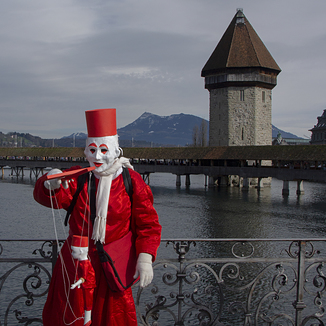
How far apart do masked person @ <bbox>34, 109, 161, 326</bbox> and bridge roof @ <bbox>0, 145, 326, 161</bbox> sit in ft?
91.5

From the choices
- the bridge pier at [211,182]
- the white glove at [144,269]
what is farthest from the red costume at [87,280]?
the bridge pier at [211,182]

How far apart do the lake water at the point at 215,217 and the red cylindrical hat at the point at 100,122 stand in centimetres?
1070

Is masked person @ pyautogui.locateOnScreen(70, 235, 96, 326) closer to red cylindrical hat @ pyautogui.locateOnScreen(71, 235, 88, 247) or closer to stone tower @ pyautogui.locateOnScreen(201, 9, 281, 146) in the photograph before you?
red cylindrical hat @ pyautogui.locateOnScreen(71, 235, 88, 247)

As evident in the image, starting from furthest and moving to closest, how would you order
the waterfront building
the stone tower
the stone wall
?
the waterfront building → the stone wall → the stone tower

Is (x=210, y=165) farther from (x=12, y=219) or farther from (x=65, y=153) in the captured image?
(x=12, y=219)

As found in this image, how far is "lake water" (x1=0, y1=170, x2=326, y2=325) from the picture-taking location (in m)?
16.8

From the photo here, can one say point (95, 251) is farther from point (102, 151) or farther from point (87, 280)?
point (102, 151)

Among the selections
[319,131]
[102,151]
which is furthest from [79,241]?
[319,131]

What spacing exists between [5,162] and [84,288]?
51.8 metres

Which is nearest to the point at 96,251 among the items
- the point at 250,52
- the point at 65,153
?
the point at 250,52

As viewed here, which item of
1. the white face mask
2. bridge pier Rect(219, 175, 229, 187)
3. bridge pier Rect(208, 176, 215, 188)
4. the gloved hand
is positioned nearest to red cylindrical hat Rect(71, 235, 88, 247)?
the gloved hand

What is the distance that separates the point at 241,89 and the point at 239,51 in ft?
12.7

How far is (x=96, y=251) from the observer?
2818 mm

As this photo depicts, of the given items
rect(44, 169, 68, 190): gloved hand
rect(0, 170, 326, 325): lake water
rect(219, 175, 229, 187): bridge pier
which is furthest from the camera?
rect(219, 175, 229, 187): bridge pier
